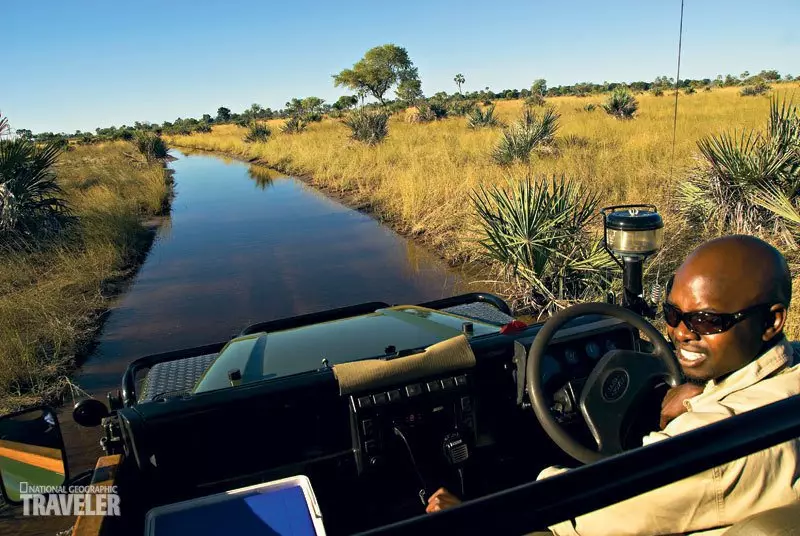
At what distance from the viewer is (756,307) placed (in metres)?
1.63

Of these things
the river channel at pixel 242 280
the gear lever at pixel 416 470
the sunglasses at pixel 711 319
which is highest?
the sunglasses at pixel 711 319

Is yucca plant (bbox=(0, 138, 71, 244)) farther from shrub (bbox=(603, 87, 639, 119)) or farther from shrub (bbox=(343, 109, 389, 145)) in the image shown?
shrub (bbox=(603, 87, 639, 119))

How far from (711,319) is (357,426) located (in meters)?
1.28

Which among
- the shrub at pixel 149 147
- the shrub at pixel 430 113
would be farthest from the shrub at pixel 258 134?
the shrub at pixel 430 113

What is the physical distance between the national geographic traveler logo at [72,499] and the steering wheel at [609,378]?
1.39 metres

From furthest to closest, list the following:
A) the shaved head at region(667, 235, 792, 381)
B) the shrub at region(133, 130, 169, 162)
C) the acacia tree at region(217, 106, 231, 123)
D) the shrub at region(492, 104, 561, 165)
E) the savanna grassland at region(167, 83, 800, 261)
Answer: the acacia tree at region(217, 106, 231, 123)
the shrub at region(133, 130, 169, 162)
the shrub at region(492, 104, 561, 165)
the savanna grassland at region(167, 83, 800, 261)
the shaved head at region(667, 235, 792, 381)

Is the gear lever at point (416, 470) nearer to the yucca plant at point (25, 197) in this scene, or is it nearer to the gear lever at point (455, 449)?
the gear lever at point (455, 449)

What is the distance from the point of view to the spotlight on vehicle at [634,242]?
3.44m

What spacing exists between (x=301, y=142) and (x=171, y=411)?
28.9 m

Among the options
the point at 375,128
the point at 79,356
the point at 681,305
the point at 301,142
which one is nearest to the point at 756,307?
the point at 681,305

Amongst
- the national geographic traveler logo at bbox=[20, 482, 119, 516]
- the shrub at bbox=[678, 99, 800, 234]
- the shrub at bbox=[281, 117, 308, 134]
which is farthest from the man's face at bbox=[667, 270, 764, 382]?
the shrub at bbox=[281, 117, 308, 134]

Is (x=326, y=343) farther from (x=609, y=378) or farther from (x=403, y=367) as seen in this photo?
(x=609, y=378)

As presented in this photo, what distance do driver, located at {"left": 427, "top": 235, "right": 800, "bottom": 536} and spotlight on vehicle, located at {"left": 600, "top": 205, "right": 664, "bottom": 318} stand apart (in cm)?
169

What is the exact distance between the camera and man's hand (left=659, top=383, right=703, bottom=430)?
2.08 meters
